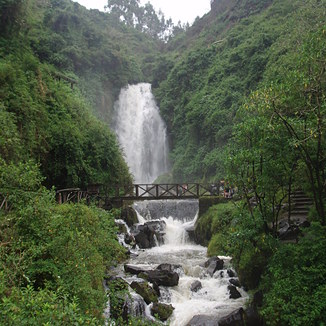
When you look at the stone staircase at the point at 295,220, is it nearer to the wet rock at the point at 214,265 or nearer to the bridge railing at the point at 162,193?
the wet rock at the point at 214,265

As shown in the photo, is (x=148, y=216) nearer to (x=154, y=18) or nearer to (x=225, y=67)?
(x=225, y=67)

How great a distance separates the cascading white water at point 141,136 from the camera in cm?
3822

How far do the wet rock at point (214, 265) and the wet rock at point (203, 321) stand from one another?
3332mm

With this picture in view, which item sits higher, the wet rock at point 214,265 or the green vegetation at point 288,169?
the green vegetation at point 288,169

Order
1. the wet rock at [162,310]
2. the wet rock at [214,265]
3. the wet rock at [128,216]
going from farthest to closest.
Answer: the wet rock at [128,216] < the wet rock at [214,265] < the wet rock at [162,310]

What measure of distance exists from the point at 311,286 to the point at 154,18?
7681 centimetres

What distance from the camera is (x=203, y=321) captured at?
8742 millimetres

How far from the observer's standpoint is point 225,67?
3450 cm

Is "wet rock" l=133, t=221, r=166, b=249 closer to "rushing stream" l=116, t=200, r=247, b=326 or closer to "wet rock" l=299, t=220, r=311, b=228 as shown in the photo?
"rushing stream" l=116, t=200, r=247, b=326

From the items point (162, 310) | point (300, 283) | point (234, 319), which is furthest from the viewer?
point (162, 310)

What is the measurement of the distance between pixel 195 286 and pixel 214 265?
1705 millimetres

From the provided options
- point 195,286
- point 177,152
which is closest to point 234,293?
point 195,286

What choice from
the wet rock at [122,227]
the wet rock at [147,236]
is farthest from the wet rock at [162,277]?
the wet rock at [122,227]

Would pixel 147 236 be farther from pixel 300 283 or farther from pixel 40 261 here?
pixel 40 261
